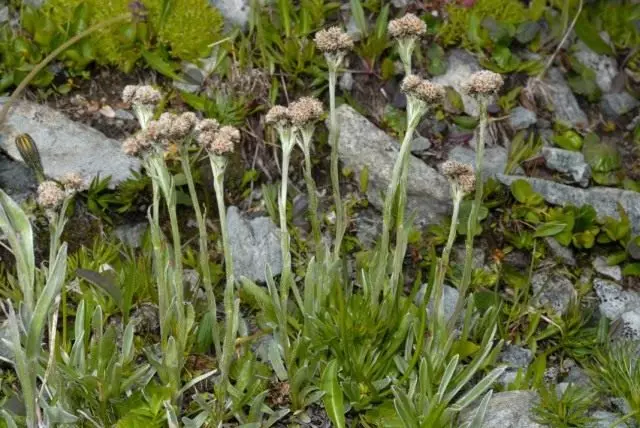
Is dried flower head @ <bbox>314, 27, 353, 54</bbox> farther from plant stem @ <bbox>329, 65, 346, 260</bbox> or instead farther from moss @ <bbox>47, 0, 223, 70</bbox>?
moss @ <bbox>47, 0, 223, 70</bbox>

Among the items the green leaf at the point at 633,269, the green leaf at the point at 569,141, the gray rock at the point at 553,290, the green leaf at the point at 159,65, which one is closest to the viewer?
the gray rock at the point at 553,290

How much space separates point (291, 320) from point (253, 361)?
314mm

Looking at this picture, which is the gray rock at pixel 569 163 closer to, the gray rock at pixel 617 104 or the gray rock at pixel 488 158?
the gray rock at pixel 488 158

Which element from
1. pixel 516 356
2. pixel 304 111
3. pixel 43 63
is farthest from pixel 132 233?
pixel 516 356

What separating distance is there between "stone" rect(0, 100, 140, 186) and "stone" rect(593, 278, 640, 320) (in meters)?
2.70

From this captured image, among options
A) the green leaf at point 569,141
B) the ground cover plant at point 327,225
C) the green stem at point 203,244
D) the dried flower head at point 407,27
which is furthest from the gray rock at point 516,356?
the dried flower head at point 407,27

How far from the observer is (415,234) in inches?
197

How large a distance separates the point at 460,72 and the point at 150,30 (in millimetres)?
2007

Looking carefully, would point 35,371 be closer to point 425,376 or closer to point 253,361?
point 253,361

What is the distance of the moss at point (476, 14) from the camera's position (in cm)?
596

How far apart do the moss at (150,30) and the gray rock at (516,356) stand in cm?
259

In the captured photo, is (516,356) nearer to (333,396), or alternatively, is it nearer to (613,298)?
(613,298)

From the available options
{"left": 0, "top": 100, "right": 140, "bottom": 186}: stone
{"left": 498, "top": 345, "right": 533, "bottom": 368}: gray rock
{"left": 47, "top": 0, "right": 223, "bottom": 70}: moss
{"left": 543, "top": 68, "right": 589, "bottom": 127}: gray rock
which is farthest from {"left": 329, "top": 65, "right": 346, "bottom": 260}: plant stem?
{"left": 543, "top": 68, "right": 589, "bottom": 127}: gray rock

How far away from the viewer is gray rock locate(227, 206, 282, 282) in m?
4.83
